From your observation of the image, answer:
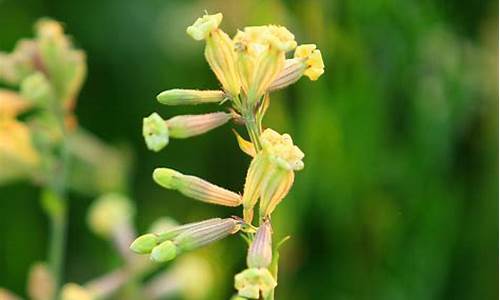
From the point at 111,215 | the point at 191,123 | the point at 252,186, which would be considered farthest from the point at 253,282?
the point at 111,215

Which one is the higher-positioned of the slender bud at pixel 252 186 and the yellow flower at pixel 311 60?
the yellow flower at pixel 311 60

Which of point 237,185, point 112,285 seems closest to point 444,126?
point 237,185

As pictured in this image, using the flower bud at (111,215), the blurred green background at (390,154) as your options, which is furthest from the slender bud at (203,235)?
the blurred green background at (390,154)

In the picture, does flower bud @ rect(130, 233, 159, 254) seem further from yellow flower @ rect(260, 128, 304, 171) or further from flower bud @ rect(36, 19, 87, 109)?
flower bud @ rect(36, 19, 87, 109)

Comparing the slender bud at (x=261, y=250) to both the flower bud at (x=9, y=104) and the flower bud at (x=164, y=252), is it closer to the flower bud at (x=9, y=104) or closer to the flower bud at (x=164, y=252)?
the flower bud at (x=164, y=252)

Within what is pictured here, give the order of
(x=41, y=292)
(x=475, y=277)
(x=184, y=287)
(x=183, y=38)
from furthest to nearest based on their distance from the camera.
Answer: (x=183, y=38), (x=475, y=277), (x=184, y=287), (x=41, y=292)

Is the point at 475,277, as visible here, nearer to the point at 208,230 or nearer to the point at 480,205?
the point at 480,205
